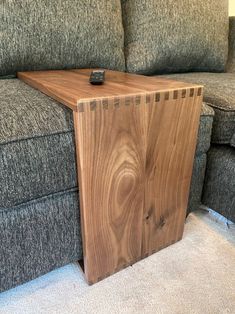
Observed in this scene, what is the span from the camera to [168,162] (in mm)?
747

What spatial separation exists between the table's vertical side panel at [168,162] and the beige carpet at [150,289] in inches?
2.9

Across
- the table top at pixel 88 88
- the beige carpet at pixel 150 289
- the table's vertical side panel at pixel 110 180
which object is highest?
the table top at pixel 88 88

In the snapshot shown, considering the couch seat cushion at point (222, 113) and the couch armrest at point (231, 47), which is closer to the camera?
the couch seat cushion at point (222, 113)

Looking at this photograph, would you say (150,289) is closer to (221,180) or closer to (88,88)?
(221,180)

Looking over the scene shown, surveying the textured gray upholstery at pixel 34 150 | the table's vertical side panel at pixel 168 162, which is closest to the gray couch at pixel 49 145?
the textured gray upholstery at pixel 34 150

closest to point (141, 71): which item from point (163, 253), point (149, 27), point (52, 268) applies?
point (149, 27)

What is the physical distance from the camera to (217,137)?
2.95 feet

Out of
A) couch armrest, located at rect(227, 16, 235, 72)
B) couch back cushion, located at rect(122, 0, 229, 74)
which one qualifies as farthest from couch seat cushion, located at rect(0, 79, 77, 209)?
couch armrest, located at rect(227, 16, 235, 72)

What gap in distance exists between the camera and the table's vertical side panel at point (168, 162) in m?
0.67

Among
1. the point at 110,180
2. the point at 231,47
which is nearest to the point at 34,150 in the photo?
the point at 110,180

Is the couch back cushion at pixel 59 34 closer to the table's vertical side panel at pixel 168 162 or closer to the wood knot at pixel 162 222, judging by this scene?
the table's vertical side panel at pixel 168 162

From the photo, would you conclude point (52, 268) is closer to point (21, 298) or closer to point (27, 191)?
point (21, 298)

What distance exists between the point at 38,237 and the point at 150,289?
0.33m

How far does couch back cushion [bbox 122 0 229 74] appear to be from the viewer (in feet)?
3.88
